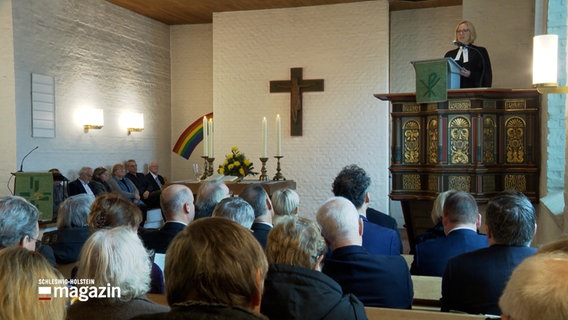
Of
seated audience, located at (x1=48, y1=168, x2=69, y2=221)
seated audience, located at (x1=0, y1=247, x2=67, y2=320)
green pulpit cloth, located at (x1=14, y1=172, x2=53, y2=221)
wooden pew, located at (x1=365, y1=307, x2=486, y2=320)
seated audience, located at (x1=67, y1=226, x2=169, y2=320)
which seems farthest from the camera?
seated audience, located at (x1=48, y1=168, x2=69, y2=221)

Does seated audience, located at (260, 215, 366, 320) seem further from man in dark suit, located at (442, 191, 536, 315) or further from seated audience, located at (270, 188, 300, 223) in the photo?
seated audience, located at (270, 188, 300, 223)

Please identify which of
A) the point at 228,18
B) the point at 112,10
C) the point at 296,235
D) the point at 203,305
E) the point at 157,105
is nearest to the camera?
the point at 203,305

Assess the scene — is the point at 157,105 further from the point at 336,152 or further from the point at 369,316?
the point at 369,316

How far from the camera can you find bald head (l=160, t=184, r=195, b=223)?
368 cm

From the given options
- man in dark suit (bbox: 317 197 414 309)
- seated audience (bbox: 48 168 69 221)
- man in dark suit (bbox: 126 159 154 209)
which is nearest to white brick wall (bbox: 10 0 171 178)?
man in dark suit (bbox: 126 159 154 209)

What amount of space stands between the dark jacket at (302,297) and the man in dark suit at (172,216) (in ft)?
5.64

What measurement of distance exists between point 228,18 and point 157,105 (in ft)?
7.04

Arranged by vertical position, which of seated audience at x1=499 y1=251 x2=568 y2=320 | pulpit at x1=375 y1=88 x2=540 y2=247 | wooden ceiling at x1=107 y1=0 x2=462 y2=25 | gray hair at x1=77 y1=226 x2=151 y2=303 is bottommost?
gray hair at x1=77 y1=226 x2=151 y2=303

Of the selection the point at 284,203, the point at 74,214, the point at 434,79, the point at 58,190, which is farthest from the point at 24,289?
the point at 58,190

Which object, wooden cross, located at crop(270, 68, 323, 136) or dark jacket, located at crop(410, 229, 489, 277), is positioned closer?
dark jacket, located at crop(410, 229, 489, 277)

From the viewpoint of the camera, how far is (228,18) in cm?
1052

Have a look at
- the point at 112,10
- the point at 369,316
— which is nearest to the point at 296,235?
the point at 369,316

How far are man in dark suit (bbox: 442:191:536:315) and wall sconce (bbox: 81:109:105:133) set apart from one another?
25.1ft

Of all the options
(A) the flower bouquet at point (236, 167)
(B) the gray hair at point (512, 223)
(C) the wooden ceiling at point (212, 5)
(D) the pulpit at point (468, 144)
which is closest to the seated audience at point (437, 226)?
(B) the gray hair at point (512, 223)
